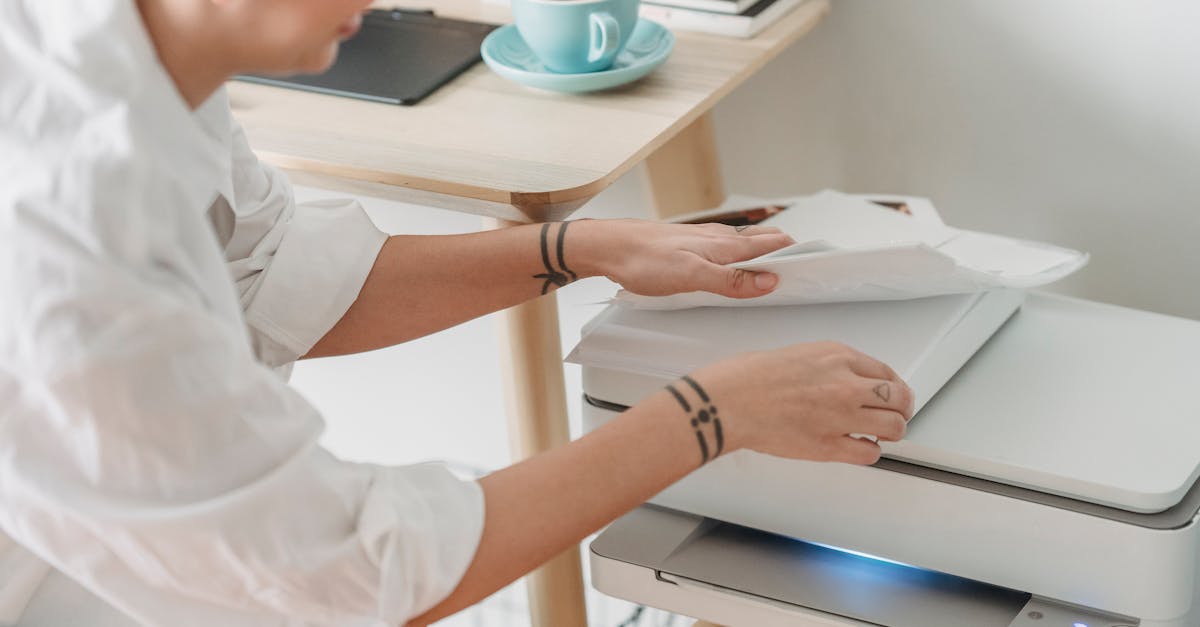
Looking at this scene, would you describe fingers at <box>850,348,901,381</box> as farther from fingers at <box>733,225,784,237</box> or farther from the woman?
fingers at <box>733,225,784,237</box>

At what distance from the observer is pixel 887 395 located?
0.79 metres

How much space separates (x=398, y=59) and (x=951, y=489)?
0.65 meters

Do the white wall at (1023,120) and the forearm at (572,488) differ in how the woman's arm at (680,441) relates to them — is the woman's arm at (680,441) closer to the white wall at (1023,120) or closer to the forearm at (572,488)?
the forearm at (572,488)

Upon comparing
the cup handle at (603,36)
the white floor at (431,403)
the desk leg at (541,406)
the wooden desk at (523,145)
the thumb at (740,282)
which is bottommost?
the white floor at (431,403)

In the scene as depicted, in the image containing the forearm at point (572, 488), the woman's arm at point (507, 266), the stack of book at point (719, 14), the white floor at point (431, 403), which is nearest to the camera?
the forearm at point (572, 488)

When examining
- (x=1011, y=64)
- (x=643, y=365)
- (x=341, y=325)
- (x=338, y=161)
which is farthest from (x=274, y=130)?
(x=1011, y=64)

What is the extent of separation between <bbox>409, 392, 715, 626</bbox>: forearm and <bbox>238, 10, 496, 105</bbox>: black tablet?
0.49m

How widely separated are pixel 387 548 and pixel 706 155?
2.59ft

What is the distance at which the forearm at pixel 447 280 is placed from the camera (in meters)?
0.97

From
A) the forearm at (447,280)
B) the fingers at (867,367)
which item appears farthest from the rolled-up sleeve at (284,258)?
the fingers at (867,367)

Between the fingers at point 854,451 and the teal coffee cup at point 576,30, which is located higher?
the teal coffee cup at point 576,30

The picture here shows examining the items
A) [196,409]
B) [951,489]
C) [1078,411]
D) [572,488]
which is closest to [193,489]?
[196,409]

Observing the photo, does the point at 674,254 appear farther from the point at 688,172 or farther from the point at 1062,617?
the point at 688,172

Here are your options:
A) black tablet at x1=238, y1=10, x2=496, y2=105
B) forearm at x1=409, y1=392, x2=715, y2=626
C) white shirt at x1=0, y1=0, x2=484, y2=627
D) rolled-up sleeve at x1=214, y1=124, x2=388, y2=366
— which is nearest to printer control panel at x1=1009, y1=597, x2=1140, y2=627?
forearm at x1=409, y1=392, x2=715, y2=626
